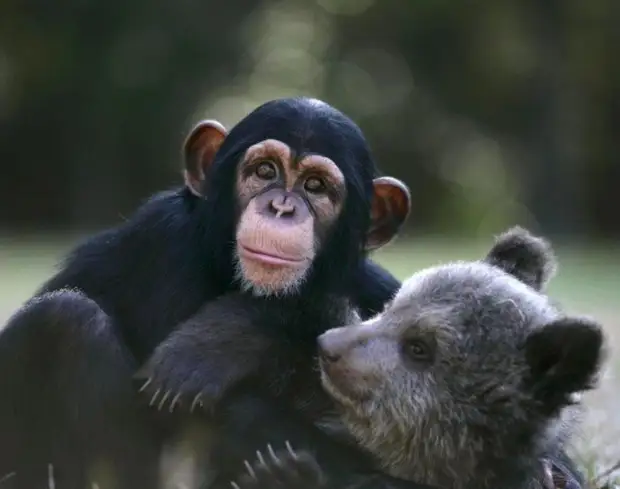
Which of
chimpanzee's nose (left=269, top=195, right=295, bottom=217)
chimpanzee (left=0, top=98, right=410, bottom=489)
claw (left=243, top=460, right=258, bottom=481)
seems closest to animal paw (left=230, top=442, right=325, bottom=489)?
claw (left=243, top=460, right=258, bottom=481)

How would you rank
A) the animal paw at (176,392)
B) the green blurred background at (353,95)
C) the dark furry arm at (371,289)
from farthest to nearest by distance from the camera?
the green blurred background at (353,95)
the dark furry arm at (371,289)
the animal paw at (176,392)

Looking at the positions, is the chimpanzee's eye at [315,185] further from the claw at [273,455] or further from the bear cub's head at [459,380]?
the claw at [273,455]

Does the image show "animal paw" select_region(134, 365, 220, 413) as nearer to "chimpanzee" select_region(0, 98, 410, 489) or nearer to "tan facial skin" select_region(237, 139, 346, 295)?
"chimpanzee" select_region(0, 98, 410, 489)

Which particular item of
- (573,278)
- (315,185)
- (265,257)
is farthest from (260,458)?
(573,278)

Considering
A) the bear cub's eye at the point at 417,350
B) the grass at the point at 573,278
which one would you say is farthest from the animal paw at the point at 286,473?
the grass at the point at 573,278

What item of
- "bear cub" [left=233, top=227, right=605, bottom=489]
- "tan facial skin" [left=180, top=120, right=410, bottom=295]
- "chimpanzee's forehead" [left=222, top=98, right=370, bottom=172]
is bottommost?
"bear cub" [left=233, top=227, right=605, bottom=489]

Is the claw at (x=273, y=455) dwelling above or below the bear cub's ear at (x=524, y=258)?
below

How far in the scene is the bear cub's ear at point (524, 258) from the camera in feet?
18.3

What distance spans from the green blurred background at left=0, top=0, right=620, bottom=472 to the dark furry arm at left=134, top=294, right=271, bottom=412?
21155 mm

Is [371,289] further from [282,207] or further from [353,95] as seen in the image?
[353,95]

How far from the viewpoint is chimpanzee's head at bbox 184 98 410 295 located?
5312 millimetres

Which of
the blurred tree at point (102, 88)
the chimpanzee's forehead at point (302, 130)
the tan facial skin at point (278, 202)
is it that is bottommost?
the blurred tree at point (102, 88)

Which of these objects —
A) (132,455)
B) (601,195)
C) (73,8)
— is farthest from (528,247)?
(73,8)

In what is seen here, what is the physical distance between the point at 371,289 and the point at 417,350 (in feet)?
3.43
